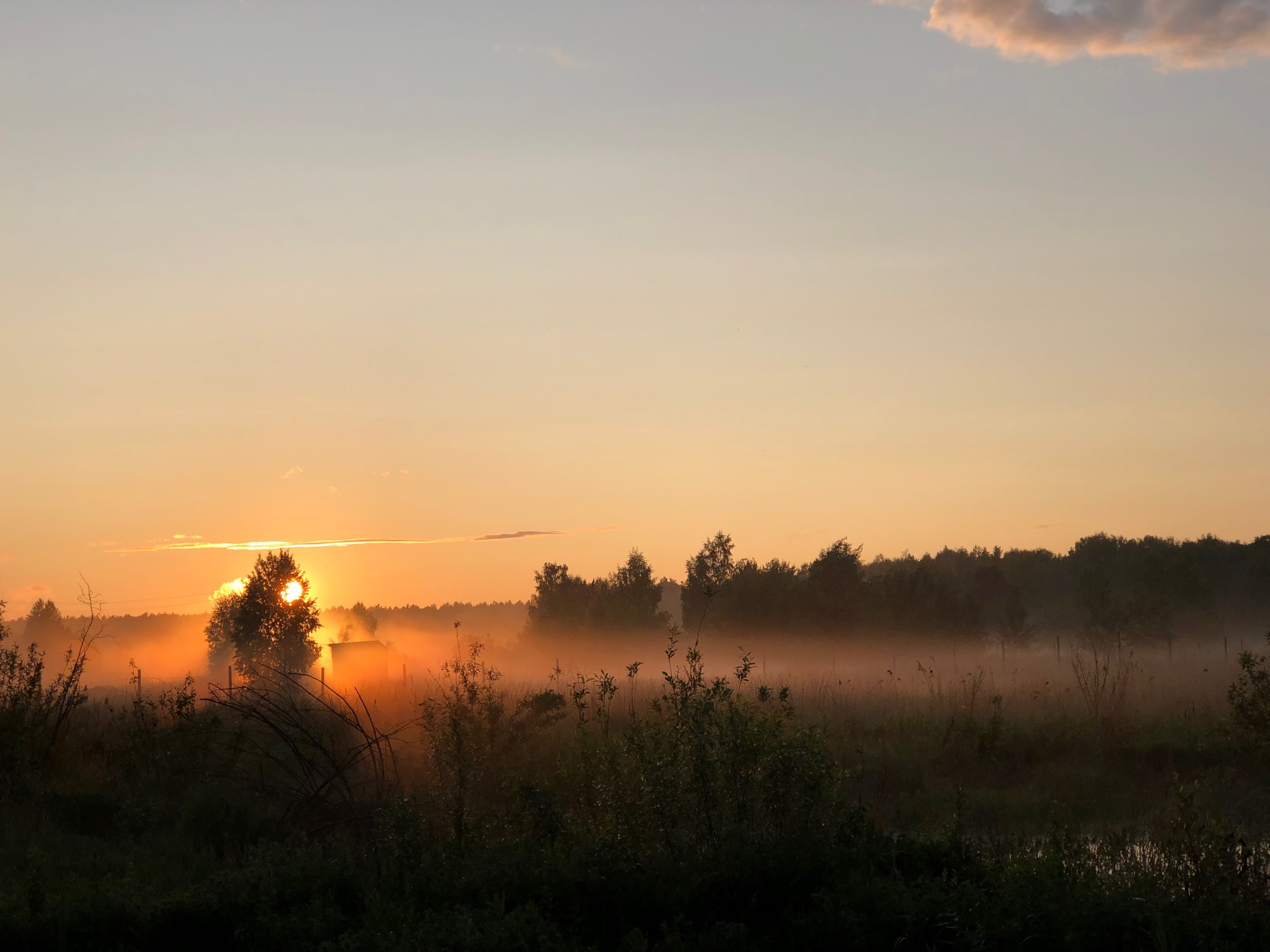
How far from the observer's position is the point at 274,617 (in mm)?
52531

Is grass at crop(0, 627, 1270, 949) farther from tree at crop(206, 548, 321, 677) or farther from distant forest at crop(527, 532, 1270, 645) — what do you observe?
tree at crop(206, 548, 321, 677)

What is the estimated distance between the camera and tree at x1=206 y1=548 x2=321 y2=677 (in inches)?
2034

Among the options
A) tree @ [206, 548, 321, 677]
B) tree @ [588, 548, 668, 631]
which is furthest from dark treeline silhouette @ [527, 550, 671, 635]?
tree @ [206, 548, 321, 677]

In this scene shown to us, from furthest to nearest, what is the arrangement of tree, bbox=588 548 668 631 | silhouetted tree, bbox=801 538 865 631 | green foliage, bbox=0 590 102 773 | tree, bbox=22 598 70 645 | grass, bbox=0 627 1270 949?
tree, bbox=22 598 70 645
tree, bbox=588 548 668 631
silhouetted tree, bbox=801 538 865 631
green foliage, bbox=0 590 102 773
grass, bbox=0 627 1270 949

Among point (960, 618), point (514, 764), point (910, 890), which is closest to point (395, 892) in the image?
point (910, 890)

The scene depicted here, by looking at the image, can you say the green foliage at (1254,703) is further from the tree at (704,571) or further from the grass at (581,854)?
the tree at (704,571)

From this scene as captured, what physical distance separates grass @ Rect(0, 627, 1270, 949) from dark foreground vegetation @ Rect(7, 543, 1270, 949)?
0.02m

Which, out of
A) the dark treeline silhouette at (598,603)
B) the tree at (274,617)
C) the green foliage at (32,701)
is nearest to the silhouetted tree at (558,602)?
the dark treeline silhouette at (598,603)

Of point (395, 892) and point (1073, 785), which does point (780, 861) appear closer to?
point (395, 892)

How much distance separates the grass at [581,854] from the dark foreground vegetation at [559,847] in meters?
0.02

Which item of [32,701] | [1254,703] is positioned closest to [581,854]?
[32,701]

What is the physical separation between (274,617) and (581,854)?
48486mm

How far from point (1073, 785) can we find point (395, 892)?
12073 mm

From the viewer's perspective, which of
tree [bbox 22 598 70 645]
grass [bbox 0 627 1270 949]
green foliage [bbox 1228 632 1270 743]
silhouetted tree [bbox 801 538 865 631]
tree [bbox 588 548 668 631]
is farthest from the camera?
tree [bbox 22 598 70 645]
